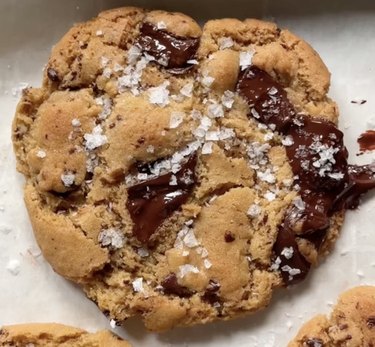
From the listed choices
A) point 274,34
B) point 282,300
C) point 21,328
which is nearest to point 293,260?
point 282,300

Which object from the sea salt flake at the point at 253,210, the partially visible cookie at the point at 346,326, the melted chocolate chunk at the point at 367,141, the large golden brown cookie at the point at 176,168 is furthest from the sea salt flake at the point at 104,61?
the partially visible cookie at the point at 346,326

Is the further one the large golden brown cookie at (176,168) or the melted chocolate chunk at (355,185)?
the melted chocolate chunk at (355,185)

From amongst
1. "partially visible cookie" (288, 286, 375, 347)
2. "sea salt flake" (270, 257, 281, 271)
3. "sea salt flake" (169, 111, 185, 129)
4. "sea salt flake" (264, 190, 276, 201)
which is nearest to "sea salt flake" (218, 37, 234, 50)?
"sea salt flake" (169, 111, 185, 129)

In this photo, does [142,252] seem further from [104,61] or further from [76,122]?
[104,61]

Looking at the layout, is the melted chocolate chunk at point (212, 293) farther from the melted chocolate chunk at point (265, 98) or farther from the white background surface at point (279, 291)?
the melted chocolate chunk at point (265, 98)

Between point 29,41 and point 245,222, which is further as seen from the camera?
point 29,41

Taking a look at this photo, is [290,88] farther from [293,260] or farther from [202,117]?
[293,260]

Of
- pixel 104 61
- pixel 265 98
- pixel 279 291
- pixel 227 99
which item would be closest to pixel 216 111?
pixel 227 99
